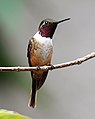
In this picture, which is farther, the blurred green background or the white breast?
the blurred green background

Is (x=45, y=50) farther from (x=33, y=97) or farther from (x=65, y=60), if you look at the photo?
(x=65, y=60)

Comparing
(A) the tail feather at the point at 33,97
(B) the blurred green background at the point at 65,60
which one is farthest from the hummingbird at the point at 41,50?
(B) the blurred green background at the point at 65,60

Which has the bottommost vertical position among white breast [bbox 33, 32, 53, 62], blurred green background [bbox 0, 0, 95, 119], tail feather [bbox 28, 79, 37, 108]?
tail feather [bbox 28, 79, 37, 108]

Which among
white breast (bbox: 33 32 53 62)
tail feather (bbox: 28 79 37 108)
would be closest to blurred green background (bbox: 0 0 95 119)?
tail feather (bbox: 28 79 37 108)

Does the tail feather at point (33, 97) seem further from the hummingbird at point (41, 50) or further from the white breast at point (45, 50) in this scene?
the white breast at point (45, 50)

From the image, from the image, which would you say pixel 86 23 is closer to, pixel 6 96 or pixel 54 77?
pixel 54 77

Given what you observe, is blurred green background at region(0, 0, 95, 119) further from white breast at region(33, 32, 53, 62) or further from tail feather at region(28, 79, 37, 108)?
white breast at region(33, 32, 53, 62)

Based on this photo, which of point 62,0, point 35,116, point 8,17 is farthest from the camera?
point 62,0

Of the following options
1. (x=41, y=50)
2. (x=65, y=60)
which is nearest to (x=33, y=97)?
(x=41, y=50)

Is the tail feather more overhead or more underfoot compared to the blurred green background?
more underfoot

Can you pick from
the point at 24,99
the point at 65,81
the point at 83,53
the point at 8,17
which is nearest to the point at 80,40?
the point at 83,53

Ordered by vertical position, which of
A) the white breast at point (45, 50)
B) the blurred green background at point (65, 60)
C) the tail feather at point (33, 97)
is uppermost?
the blurred green background at point (65, 60)
